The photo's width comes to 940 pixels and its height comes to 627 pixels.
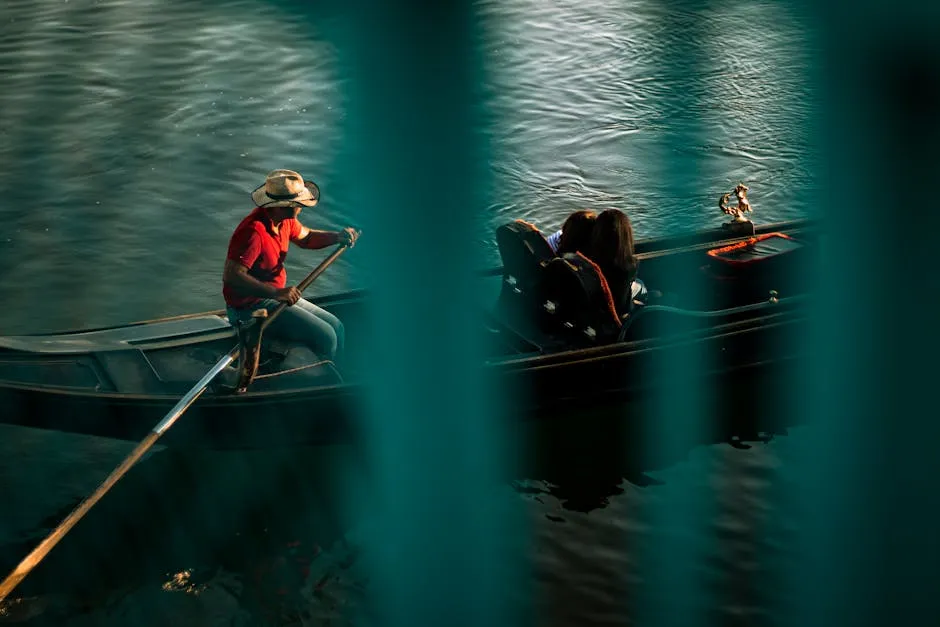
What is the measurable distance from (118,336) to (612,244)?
355cm

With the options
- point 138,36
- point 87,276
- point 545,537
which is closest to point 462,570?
point 545,537

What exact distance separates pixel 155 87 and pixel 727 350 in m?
9.60

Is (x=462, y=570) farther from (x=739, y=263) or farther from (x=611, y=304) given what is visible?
(x=739, y=263)

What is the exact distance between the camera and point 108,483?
24.3ft

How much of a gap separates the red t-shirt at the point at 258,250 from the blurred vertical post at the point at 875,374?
3906 millimetres

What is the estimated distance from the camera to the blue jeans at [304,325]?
8477 millimetres

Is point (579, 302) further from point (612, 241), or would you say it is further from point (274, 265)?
point (274, 265)

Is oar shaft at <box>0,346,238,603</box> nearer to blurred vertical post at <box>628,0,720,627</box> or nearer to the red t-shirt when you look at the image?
the red t-shirt

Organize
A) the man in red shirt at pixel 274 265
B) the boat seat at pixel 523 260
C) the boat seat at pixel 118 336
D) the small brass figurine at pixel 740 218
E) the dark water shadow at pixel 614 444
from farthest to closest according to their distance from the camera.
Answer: the small brass figurine at pixel 740 218
the boat seat at pixel 523 260
the dark water shadow at pixel 614 444
the boat seat at pixel 118 336
the man in red shirt at pixel 274 265

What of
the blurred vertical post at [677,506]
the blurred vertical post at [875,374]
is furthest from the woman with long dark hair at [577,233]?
the blurred vertical post at [875,374]

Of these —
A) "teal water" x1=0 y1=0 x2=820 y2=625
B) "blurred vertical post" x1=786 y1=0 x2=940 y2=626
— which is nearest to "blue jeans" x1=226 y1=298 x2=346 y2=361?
"teal water" x1=0 y1=0 x2=820 y2=625

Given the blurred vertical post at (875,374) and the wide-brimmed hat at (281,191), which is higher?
the wide-brimmed hat at (281,191)

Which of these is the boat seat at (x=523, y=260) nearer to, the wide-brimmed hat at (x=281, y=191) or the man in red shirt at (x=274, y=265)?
the man in red shirt at (x=274, y=265)

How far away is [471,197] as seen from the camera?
13234 mm
